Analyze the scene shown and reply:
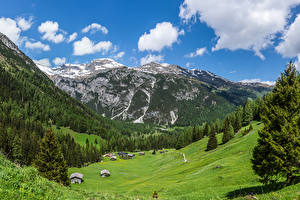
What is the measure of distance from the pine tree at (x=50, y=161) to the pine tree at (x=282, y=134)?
4156 cm

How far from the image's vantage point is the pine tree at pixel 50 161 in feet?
137

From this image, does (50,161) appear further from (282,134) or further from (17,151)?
(17,151)

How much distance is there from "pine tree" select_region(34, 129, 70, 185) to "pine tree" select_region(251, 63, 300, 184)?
41557 mm

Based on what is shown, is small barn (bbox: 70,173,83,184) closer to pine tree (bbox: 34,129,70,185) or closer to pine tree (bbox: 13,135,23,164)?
pine tree (bbox: 34,129,70,185)

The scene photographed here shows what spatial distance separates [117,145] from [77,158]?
6704 cm

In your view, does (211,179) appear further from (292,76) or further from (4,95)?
(4,95)

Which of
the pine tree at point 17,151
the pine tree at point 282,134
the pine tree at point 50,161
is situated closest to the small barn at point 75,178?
the pine tree at point 50,161

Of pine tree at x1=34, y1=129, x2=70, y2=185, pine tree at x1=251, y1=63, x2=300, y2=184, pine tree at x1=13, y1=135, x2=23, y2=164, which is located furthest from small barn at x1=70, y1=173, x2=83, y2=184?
pine tree at x1=251, y1=63, x2=300, y2=184

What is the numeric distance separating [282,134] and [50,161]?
1817 inches

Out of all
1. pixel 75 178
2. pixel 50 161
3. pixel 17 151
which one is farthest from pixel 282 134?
pixel 17 151

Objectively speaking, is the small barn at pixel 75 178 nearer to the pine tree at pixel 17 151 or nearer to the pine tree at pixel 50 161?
the pine tree at pixel 50 161

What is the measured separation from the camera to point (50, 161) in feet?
141

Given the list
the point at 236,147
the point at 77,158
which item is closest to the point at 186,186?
the point at 236,147

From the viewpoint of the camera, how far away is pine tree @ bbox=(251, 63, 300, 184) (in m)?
18.2
